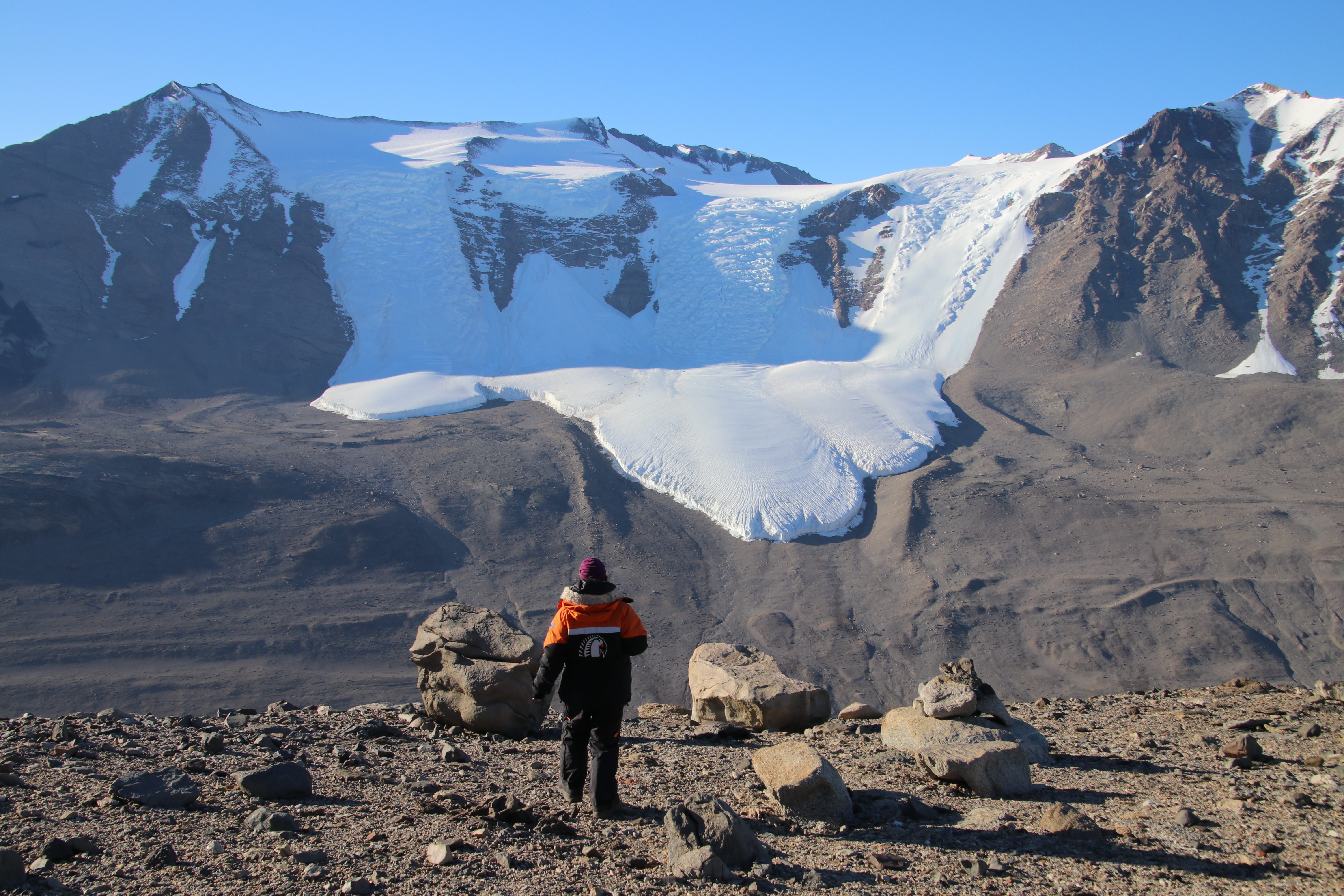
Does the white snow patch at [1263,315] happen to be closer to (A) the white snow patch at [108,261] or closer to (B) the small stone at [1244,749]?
(B) the small stone at [1244,749]

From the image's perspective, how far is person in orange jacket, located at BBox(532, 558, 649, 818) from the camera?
16.3ft

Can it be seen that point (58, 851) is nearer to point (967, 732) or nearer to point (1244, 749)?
point (967, 732)

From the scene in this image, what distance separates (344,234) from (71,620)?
122 feet

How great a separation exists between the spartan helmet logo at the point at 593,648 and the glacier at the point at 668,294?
1035 inches

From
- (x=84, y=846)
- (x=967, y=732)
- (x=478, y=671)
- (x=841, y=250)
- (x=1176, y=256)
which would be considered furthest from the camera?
(x=841, y=250)

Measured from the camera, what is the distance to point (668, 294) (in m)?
56.0

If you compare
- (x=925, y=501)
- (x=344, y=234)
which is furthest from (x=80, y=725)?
(x=344, y=234)

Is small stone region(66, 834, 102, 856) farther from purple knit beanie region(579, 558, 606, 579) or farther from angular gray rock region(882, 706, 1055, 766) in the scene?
angular gray rock region(882, 706, 1055, 766)

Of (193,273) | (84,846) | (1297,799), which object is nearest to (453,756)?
(84,846)

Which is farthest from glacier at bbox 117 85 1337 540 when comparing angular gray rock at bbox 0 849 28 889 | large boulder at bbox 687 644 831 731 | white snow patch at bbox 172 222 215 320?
angular gray rock at bbox 0 849 28 889

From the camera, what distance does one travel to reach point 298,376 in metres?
42.3

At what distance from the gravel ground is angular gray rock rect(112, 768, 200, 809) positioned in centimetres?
7

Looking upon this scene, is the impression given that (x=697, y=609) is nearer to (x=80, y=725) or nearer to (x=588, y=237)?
(x=80, y=725)

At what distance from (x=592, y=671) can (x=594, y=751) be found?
0.51 meters
